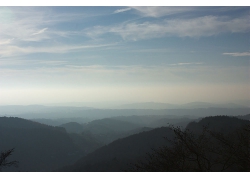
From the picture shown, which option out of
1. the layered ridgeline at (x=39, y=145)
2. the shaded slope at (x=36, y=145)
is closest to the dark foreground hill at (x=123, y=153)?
the shaded slope at (x=36, y=145)

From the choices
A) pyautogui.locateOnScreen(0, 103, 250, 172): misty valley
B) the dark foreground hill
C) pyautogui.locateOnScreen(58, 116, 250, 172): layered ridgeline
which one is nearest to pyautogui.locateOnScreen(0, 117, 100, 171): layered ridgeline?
pyautogui.locateOnScreen(0, 103, 250, 172): misty valley

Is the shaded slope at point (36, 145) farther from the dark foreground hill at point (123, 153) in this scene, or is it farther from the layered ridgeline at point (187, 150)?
the layered ridgeline at point (187, 150)

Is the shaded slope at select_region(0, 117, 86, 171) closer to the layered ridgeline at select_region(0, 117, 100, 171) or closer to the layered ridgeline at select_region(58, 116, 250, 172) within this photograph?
the layered ridgeline at select_region(0, 117, 100, 171)

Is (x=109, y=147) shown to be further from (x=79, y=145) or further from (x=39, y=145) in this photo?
(x=79, y=145)
